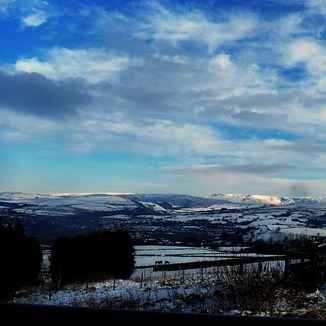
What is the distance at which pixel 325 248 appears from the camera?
17000 millimetres

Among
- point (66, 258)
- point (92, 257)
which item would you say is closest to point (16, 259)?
point (66, 258)

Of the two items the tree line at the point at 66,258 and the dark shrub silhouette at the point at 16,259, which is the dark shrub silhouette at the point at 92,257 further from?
the dark shrub silhouette at the point at 16,259

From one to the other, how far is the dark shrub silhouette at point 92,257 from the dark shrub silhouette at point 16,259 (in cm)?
303

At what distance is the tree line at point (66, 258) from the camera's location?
2998 centimetres

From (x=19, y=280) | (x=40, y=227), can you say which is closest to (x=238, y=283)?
(x=19, y=280)

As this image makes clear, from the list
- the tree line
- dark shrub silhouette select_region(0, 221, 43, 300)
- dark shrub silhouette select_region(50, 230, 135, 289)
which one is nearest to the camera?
dark shrub silhouette select_region(0, 221, 43, 300)

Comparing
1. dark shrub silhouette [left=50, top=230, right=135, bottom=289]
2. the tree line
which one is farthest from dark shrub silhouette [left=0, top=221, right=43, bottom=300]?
dark shrub silhouette [left=50, top=230, right=135, bottom=289]

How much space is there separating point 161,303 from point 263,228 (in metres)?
92.7

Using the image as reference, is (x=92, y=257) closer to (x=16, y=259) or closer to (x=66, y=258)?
(x=66, y=258)

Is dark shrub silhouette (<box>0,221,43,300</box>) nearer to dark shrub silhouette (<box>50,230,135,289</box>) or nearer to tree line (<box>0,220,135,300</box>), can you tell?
tree line (<box>0,220,135,300</box>)

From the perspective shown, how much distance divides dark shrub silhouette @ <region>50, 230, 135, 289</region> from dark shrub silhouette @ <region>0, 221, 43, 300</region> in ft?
9.94

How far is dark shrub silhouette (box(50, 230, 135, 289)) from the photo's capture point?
35.7 meters

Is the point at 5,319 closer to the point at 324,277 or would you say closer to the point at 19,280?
the point at 324,277

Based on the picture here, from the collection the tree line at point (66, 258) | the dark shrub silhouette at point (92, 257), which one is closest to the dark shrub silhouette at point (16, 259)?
the tree line at point (66, 258)
